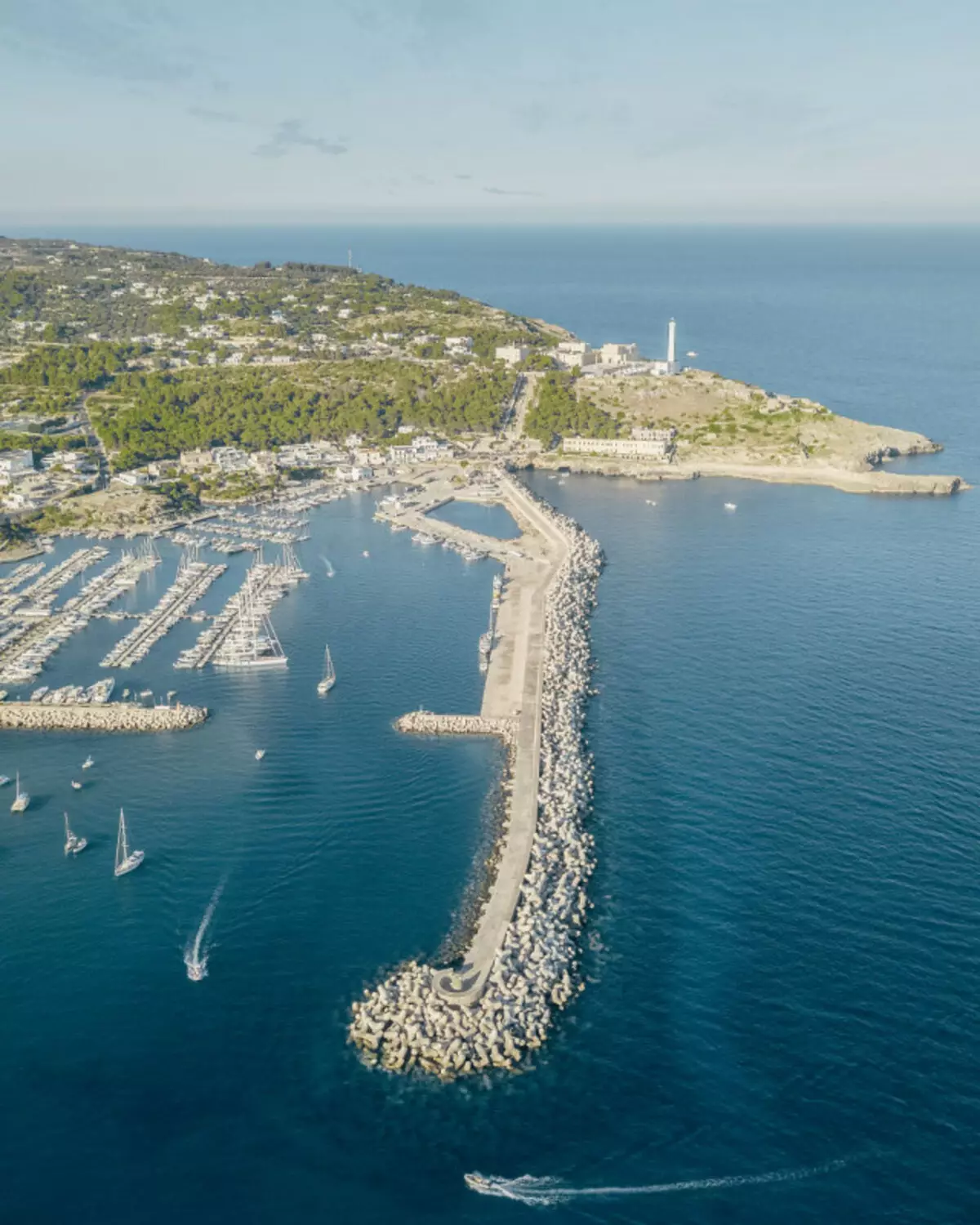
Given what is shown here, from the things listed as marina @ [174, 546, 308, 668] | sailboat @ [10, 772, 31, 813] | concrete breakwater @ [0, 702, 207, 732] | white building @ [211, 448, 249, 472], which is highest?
white building @ [211, 448, 249, 472]

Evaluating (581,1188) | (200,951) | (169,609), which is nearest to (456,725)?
(200,951)

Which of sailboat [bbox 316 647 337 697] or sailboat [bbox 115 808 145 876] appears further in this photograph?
sailboat [bbox 316 647 337 697]

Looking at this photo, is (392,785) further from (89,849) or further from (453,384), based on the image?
(453,384)

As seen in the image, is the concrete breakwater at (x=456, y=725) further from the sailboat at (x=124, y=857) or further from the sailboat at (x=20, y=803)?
the sailboat at (x=20, y=803)

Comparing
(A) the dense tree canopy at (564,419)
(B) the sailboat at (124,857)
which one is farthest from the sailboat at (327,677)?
(A) the dense tree canopy at (564,419)

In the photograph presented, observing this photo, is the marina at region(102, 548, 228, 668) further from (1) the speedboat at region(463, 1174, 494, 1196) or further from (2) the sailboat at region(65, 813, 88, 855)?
(1) the speedboat at region(463, 1174, 494, 1196)

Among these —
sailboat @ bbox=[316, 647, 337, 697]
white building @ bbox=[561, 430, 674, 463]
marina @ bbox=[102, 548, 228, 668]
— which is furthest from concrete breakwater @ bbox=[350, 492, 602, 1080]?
white building @ bbox=[561, 430, 674, 463]

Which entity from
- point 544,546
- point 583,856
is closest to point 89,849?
point 583,856
